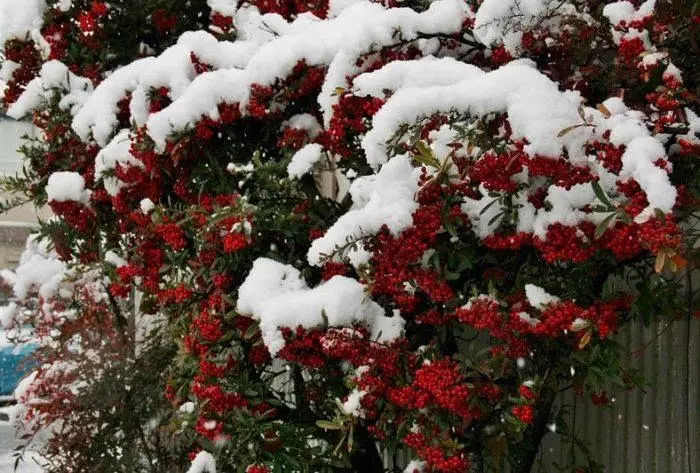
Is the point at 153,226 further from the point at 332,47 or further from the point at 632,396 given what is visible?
the point at 632,396

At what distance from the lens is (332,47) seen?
384 centimetres

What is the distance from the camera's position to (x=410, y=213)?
3121mm

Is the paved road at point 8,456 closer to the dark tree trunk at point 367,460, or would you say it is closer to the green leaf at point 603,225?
the dark tree trunk at point 367,460

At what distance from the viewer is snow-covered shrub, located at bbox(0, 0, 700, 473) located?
2895 mm

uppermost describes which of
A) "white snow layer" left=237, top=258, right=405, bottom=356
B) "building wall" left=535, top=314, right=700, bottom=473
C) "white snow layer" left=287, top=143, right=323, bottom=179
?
"white snow layer" left=287, top=143, right=323, bottom=179

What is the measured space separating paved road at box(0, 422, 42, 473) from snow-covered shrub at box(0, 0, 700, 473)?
475 cm

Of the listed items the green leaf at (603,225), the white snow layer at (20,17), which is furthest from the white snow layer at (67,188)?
the green leaf at (603,225)

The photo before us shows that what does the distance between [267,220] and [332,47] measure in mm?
800

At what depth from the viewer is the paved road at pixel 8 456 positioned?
27.9 feet

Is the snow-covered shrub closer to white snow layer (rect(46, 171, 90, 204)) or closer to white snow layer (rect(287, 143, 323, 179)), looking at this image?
white snow layer (rect(287, 143, 323, 179))

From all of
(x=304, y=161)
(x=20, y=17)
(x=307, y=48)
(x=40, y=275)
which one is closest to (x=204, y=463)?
(x=304, y=161)

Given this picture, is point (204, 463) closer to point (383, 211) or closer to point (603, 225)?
point (383, 211)

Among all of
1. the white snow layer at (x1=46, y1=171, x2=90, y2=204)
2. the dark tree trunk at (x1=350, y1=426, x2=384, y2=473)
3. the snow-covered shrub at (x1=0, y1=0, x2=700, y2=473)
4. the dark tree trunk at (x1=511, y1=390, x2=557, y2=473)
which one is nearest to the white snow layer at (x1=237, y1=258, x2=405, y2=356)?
the snow-covered shrub at (x1=0, y1=0, x2=700, y2=473)

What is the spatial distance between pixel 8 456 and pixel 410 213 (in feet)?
24.8
